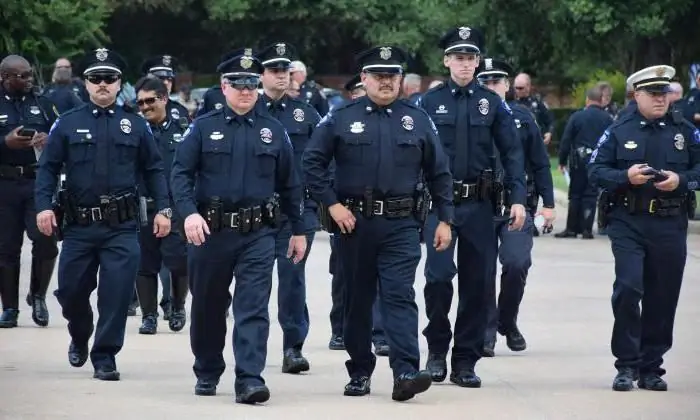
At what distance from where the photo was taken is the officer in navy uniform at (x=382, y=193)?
10.5m

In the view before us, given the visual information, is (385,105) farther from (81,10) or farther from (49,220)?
A: (81,10)

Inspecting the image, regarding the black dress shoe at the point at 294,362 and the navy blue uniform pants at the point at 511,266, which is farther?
the navy blue uniform pants at the point at 511,266

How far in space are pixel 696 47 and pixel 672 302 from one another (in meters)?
28.1

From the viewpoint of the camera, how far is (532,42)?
45281mm

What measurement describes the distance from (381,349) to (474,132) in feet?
7.42

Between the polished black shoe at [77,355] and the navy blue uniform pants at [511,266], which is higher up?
the navy blue uniform pants at [511,266]

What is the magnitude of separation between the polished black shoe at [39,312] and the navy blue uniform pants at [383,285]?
4.45 metres

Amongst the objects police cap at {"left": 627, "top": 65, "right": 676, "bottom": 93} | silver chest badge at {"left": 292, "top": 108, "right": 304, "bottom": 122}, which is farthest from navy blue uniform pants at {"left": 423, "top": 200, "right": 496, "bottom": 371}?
silver chest badge at {"left": 292, "top": 108, "right": 304, "bottom": 122}

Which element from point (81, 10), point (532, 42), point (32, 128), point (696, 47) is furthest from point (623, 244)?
point (532, 42)

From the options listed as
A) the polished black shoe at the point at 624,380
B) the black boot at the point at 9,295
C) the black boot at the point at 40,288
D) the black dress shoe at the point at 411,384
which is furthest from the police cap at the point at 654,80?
the black boot at the point at 9,295

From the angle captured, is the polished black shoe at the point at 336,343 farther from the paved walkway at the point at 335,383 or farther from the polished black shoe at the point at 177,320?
the polished black shoe at the point at 177,320

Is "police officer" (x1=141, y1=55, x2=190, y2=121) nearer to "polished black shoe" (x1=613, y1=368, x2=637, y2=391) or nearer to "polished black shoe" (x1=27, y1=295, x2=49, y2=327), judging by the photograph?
"polished black shoe" (x1=27, y1=295, x2=49, y2=327)

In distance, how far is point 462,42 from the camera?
1142cm

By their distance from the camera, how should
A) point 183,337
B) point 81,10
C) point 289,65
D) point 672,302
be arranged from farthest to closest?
point 81,10, point 183,337, point 289,65, point 672,302
